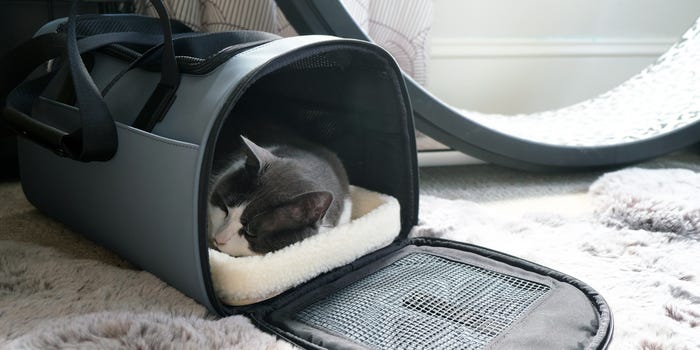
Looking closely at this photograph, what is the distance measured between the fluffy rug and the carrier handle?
22 centimetres

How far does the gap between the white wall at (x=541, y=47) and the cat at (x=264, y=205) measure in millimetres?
1344

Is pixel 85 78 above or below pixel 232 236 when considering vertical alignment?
above

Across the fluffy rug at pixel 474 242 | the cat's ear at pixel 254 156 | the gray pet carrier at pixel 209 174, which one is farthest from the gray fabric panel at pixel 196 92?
the fluffy rug at pixel 474 242

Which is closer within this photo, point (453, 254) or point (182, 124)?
point (182, 124)

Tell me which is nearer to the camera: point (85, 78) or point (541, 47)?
point (85, 78)

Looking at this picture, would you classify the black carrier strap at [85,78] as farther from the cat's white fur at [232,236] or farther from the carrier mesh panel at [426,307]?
the carrier mesh panel at [426,307]

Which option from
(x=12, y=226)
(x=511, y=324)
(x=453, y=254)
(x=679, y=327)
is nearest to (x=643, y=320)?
(x=679, y=327)

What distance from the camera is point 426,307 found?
2.75 feet

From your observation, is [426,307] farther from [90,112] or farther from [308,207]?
[90,112]

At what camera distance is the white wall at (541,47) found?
219 cm

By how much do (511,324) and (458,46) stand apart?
157cm

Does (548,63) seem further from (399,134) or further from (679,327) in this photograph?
(679,327)

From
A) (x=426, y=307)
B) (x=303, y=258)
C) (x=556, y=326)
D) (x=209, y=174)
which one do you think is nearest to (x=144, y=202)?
(x=209, y=174)

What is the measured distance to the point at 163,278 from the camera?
848mm
